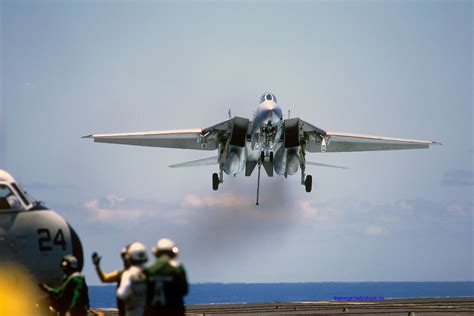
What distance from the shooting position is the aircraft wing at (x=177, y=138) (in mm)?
39406

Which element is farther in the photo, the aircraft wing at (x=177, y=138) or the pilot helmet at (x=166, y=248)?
the aircraft wing at (x=177, y=138)

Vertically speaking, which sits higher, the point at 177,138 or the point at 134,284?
the point at 177,138

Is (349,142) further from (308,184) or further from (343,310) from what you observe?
(343,310)

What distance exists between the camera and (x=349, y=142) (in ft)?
143

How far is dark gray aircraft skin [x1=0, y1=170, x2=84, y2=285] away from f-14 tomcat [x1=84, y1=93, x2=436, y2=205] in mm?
20782

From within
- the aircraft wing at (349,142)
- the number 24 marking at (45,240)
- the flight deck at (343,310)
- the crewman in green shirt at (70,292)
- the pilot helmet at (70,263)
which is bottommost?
the flight deck at (343,310)

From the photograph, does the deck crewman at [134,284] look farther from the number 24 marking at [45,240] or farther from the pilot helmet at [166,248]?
the number 24 marking at [45,240]

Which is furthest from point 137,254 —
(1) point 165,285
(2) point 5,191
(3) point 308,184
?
(3) point 308,184

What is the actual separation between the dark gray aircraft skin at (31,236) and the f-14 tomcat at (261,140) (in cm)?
2078

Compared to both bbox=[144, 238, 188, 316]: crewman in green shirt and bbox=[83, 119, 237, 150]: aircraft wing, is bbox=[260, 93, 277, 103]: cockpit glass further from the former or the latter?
bbox=[144, 238, 188, 316]: crewman in green shirt

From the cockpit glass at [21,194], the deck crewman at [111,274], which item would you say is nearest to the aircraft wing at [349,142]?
the cockpit glass at [21,194]

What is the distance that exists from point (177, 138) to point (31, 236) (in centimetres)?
3015

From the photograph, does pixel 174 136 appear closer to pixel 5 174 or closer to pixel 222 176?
pixel 222 176

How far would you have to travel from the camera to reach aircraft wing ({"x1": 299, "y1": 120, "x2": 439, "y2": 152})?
3819cm
